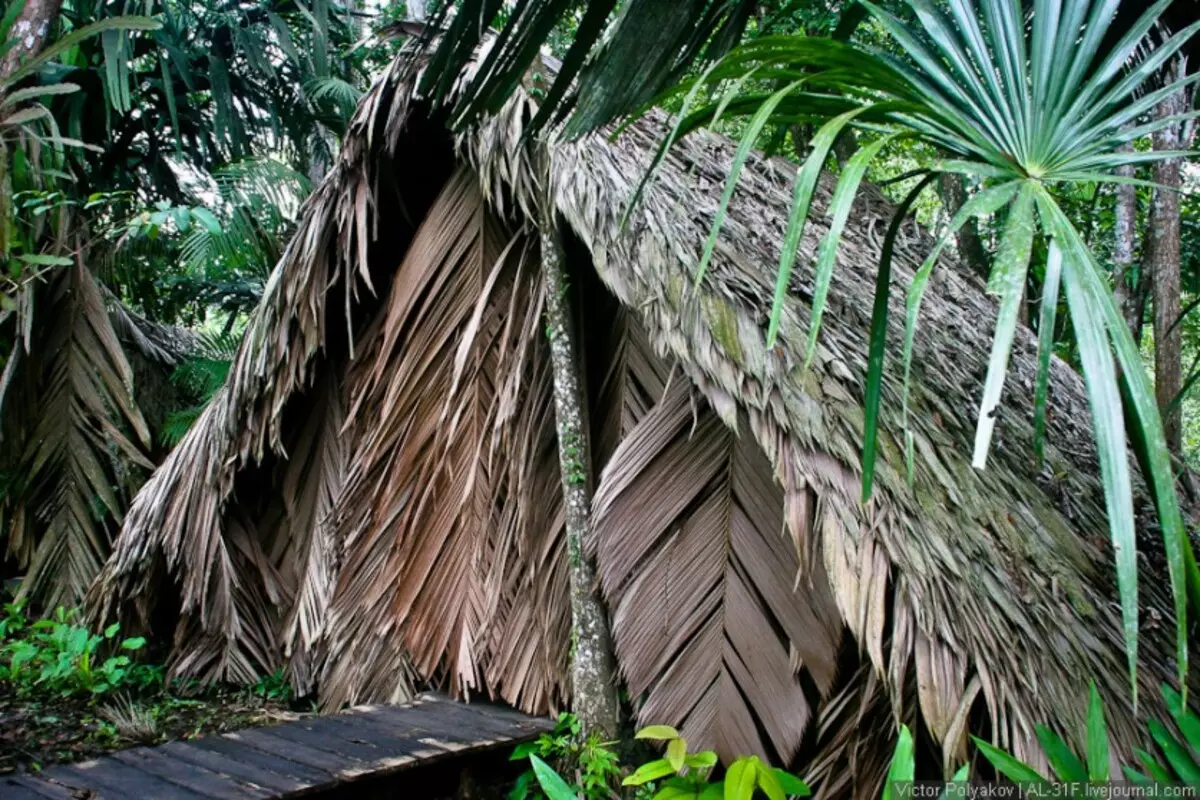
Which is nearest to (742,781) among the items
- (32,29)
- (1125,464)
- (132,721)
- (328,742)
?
(328,742)

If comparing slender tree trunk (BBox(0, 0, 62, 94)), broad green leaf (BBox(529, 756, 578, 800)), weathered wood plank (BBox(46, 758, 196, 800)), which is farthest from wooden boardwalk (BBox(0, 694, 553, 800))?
slender tree trunk (BBox(0, 0, 62, 94))

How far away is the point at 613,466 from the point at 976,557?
130cm

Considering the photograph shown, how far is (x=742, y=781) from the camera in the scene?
2.40 metres

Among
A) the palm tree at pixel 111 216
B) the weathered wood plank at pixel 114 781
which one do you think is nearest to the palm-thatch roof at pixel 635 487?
the palm tree at pixel 111 216

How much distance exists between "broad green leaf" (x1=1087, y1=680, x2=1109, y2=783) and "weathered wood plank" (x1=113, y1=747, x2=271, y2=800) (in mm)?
2152

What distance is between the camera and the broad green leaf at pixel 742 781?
2387mm

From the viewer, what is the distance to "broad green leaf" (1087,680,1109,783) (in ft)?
5.70

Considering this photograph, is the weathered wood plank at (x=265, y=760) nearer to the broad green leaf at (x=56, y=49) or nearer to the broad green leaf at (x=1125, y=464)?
the broad green leaf at (x=56, y=49)

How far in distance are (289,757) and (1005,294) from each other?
2.70 metres

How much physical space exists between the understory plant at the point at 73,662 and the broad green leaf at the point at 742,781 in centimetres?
315

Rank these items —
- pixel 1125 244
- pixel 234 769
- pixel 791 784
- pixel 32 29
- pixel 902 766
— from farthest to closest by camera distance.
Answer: pixel 1125 244 → pixel 32 29 → pixel 234 769 → pixel 791 784 → pixel 902 766

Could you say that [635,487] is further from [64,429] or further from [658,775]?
[64,429]

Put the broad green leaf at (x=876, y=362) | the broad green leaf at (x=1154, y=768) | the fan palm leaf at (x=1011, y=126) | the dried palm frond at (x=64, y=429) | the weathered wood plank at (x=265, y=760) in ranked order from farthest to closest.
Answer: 1. the dried palm frond at (x=64, y=429)
2. the weathered wood plank at (x=265, y=760)
3. the broad green leaf at (x=1154, y=768)
4. the broad green leaf at (x=876, y=362)
5. the fan palm leaf at (x=1011, y=126)

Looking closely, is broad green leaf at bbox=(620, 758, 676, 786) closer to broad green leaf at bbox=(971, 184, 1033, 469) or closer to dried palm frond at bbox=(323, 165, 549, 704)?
dried palm frond at bbox=(323, 165, 549, 704)
